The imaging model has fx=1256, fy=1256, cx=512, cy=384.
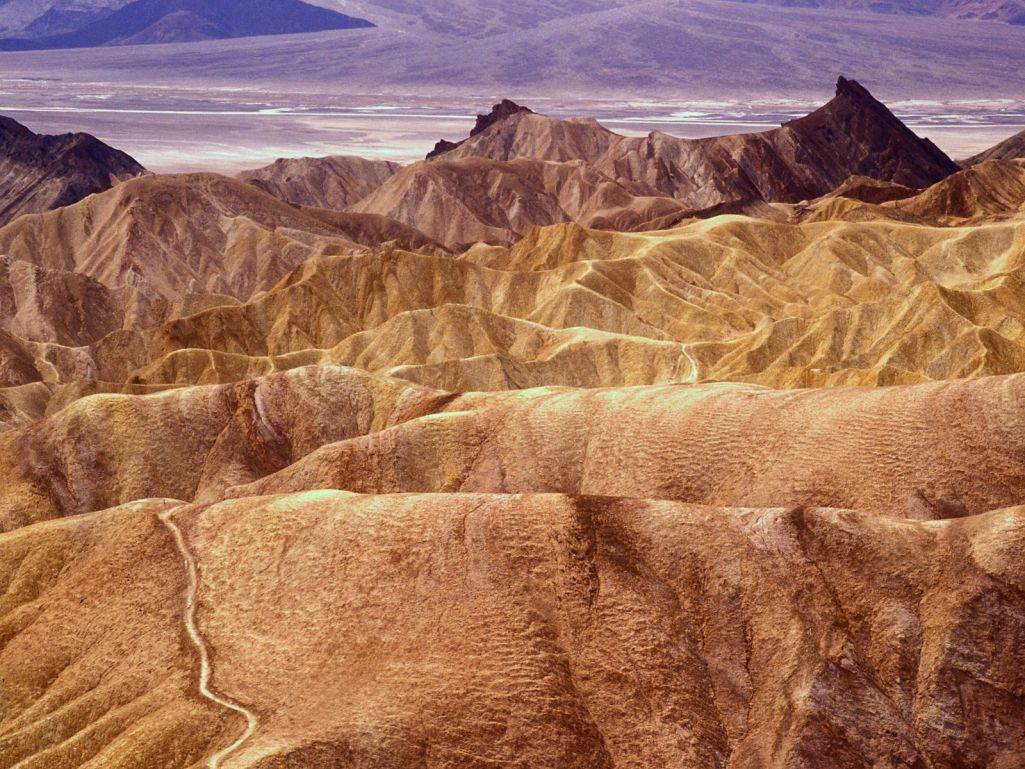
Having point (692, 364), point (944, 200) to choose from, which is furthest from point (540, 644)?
point (944, 200)

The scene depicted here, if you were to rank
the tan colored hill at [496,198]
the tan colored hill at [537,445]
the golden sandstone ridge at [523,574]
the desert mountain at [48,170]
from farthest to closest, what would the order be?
the desert mountain at [48,170] < the tan colored hill at [496,198] < the tan colored hill at [537,445] < the golden sandstone ridge at [523,574]

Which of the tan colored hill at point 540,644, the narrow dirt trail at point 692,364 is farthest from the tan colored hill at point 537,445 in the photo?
the narrow dirt trail at point 692,364

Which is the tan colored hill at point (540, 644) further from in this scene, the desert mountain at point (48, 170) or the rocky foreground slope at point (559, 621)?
the desert mountain at point (48, 170)

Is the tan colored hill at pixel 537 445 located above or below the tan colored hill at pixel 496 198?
above

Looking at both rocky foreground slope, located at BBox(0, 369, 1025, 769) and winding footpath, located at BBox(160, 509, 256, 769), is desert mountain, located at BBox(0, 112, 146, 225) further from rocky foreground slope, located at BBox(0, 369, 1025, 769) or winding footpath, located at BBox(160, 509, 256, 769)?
winding footpath, located at BBox(160, 509, 256, 769)

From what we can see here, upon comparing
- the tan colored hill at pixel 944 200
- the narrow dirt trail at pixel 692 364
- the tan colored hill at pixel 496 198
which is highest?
the tan colored hill at pixel 944 200

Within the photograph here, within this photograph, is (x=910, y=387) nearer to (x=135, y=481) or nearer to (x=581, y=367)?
(x=135, y=481)

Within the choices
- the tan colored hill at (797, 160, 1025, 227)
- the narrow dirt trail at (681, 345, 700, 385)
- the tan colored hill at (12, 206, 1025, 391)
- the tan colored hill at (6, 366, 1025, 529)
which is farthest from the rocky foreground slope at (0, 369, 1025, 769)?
the tan colored hill at (797, 160, 1025, 227)
